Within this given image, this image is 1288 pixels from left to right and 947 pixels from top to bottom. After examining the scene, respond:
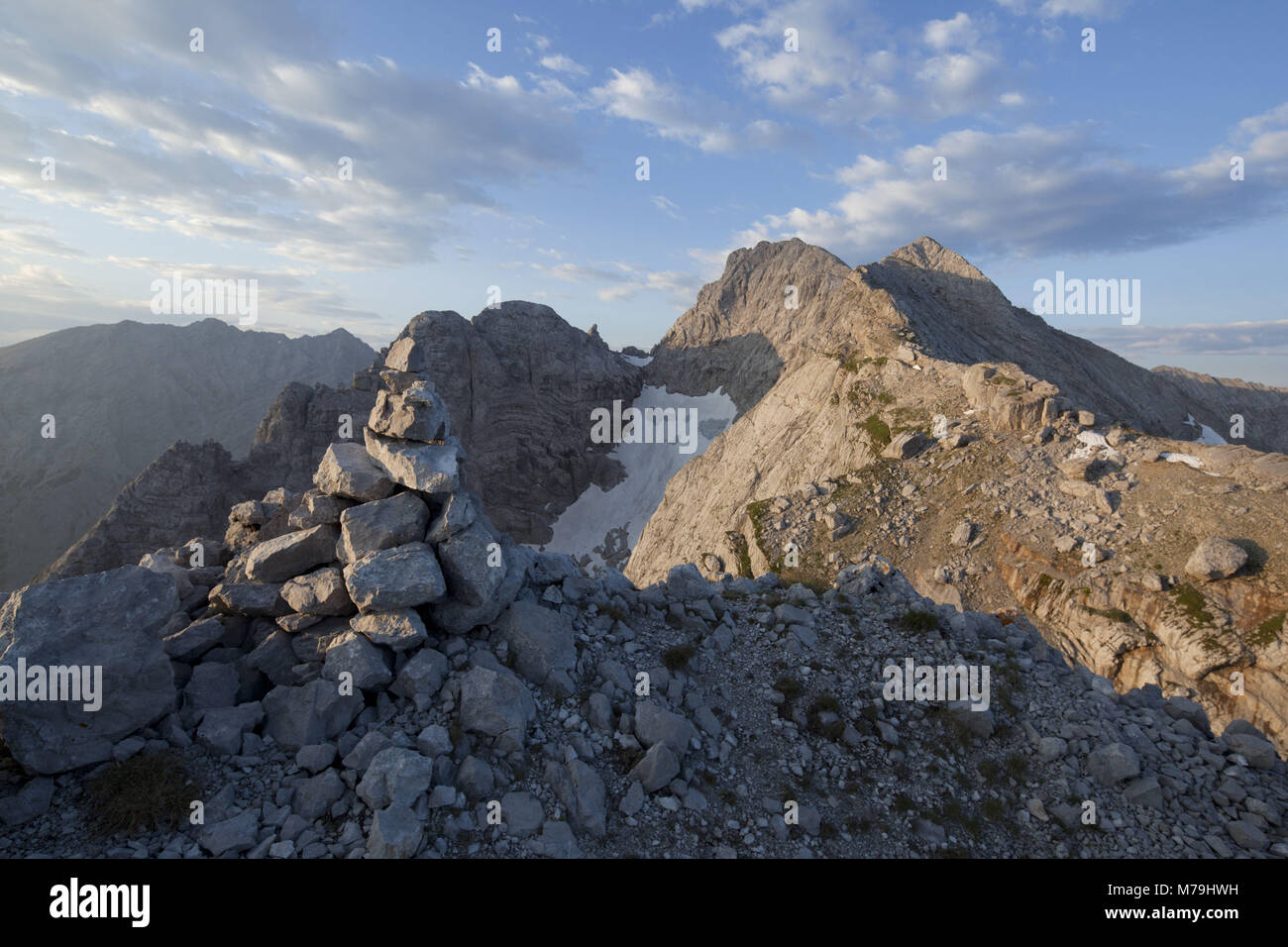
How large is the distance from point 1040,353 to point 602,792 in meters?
76.4

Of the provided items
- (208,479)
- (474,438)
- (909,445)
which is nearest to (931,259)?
(909,445)

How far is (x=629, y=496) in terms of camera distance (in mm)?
107312

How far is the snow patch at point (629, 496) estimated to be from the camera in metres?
98.1

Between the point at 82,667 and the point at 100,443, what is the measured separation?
20567cm

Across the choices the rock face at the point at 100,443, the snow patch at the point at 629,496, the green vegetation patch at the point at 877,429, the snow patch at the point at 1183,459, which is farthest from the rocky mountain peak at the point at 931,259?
the rock face at the point at 100,443

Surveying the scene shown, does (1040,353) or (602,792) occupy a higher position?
(1040,353)

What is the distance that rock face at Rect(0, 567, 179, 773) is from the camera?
26.2 ft

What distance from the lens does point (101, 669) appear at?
845 centimetres

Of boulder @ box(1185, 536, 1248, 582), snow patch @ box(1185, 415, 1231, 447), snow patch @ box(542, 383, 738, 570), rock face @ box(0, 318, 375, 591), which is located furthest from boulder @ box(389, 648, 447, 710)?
snow patch @ box(1185, 415, 1231, 447)

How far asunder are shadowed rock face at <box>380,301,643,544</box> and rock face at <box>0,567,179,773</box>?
3460 inches

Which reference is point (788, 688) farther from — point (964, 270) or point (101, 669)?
point (964, 270)

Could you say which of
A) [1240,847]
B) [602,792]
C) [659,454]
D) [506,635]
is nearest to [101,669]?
[506,635]

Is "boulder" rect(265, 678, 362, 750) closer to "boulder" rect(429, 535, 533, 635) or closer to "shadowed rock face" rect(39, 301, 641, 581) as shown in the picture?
"boulder" rect(429, 535, 533, 635)

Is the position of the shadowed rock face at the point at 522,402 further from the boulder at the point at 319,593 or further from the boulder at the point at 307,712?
the boulder at the point at 307,712
